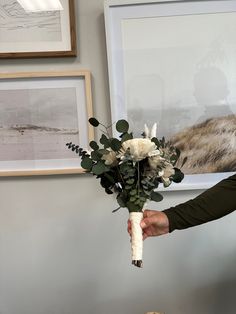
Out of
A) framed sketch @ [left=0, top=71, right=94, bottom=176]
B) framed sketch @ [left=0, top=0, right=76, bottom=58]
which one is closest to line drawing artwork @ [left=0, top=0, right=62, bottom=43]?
framed sketch @ [left=0, top=0, right=76, bottom=58]

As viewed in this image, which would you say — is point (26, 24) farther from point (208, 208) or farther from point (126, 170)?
point (208, 208)

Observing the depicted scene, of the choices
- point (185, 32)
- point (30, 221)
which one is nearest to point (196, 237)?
point (30, 221)

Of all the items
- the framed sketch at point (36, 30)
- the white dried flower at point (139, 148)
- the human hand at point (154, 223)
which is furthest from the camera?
the framed sketch at point (36, 30)

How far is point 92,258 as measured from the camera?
1.32m

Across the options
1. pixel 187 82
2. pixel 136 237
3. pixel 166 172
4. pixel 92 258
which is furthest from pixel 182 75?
pixel 92 258

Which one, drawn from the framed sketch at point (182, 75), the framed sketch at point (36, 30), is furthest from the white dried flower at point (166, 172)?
the framed sketch at point (36, 30)

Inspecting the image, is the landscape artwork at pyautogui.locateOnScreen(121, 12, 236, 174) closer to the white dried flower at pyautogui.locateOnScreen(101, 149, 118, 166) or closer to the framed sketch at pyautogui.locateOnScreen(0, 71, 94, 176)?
the framed sketch at pyautogui.locateOnScreen(0, 71, 94, 176)

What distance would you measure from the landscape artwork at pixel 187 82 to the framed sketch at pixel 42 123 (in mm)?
185

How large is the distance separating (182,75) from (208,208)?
496mm

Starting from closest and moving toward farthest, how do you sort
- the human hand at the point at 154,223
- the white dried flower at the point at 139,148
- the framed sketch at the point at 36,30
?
the white dried flower at the point at 139,148 → the human hand at the point at 154,223 → the framed sketch at the point at 36,30

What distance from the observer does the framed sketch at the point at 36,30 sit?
3.95 ft

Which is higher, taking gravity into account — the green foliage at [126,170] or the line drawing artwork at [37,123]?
the line drawing artwork at [37,123]

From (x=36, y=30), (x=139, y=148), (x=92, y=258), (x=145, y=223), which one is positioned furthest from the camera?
(x=92, y=258)

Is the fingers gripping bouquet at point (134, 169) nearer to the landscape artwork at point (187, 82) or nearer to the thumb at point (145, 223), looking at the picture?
the thumb at point (145, 223)
